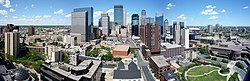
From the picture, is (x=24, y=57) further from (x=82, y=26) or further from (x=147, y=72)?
(x=82, y=26)

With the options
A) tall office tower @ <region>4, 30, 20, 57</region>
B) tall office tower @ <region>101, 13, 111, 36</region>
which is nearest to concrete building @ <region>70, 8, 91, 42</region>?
tall office tower @ <region>101, 13, 111, 36</region>

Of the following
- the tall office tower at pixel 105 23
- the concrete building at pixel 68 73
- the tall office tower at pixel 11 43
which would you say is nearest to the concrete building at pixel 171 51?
the concrete building at pixel 68 73

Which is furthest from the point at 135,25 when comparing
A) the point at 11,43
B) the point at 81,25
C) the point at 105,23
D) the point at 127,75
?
the point at 127,75

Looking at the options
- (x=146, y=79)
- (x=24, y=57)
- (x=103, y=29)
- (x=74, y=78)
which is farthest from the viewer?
(x=103, y=29)

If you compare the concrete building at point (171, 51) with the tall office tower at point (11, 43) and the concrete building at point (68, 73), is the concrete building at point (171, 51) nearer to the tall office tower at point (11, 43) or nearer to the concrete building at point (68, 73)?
the concrete building at point (68, 73)

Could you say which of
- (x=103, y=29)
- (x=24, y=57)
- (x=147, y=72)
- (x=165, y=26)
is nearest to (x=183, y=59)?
(x=147, y=72)
